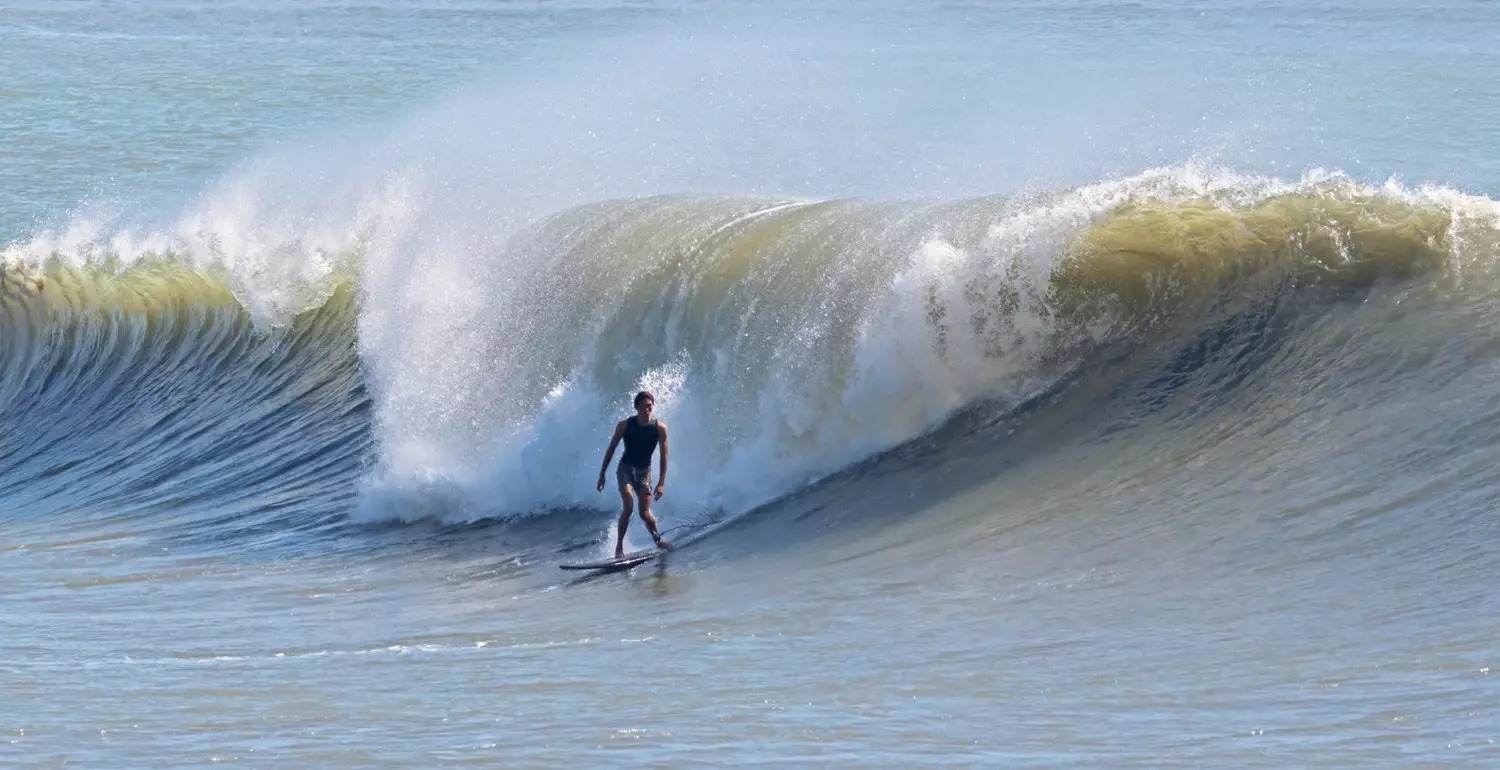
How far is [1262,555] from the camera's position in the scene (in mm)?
8633

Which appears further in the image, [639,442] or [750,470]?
[750,470]

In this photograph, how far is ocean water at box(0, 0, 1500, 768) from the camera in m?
6.89

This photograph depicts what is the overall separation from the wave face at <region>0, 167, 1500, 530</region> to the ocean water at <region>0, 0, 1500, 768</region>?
4 centimetres

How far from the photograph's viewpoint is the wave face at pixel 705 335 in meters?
11.5

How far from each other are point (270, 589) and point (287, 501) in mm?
2740

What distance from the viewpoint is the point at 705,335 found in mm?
12906

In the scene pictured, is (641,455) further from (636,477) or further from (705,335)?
(705,335)

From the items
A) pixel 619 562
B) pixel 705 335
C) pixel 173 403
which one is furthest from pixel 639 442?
pixel 173 403

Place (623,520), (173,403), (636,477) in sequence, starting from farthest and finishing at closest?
(173,403), (636,477), (623,520)

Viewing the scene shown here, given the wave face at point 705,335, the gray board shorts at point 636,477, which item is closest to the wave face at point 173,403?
the wave face at point 705,335

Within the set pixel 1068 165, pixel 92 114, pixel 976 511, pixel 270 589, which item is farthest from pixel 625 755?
pixel 92 114

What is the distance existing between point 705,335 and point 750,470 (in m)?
1.60

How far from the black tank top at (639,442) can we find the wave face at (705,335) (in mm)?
938

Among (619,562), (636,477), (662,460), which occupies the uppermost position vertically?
(662,460)
